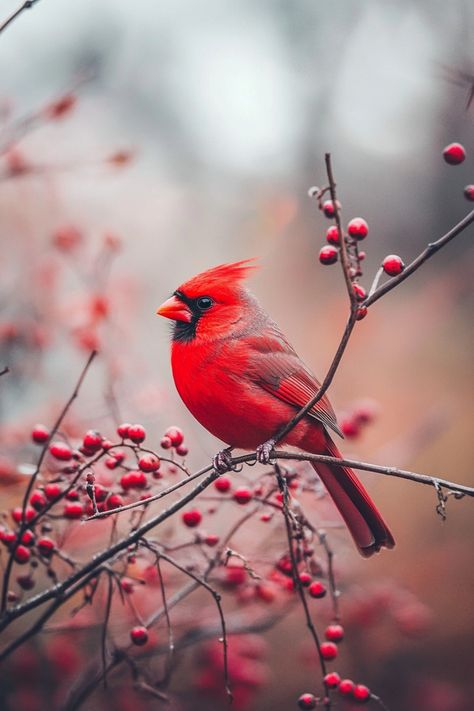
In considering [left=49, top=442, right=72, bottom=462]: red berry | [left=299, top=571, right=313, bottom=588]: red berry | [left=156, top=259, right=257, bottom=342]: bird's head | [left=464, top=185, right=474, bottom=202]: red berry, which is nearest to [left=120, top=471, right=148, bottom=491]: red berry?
[left=49, top=442, right=72, bottom=462]: red berry

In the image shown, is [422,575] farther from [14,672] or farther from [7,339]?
[7,339]

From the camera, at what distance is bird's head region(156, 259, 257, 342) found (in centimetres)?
222

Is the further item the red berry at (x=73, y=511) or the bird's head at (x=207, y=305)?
the bird's head at (x=207, y=305)

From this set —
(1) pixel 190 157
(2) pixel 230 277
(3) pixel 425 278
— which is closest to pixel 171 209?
(1) pixel 190 157

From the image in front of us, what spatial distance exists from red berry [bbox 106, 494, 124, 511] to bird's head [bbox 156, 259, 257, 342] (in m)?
0.63

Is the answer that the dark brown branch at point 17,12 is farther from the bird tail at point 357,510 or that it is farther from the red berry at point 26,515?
the bird tail at point 357,510

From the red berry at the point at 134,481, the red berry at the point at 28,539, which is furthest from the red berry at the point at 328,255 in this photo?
the red berry at the point at 28,539

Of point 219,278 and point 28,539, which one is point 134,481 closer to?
point 28,539

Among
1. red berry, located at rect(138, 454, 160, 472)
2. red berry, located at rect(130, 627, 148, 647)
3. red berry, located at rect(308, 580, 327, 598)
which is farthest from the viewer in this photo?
red berry, located at rect(308, 580, 327, 598)

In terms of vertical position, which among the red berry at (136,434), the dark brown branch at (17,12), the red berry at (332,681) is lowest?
the red berry at (332,681)

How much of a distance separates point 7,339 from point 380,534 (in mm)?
1377

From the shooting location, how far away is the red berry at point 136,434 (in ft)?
5.62

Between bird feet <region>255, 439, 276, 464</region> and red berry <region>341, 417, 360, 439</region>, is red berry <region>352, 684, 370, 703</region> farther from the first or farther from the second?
red berry <region>341, 417, 360, 439</region>

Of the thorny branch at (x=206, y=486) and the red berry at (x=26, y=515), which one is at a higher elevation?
the red berry at (x=26, y=515)
